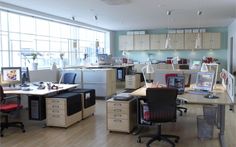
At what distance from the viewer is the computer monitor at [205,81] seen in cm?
438

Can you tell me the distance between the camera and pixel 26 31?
24.7 ft

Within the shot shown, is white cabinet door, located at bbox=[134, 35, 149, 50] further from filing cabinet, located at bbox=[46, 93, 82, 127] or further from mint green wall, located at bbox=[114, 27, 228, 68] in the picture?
filing cabinet, located at bbox=[46, 93, 82, 127]

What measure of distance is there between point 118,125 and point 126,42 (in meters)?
8.99

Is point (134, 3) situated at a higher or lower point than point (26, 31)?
higher

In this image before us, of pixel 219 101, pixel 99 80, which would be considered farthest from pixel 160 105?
pixel 99 80

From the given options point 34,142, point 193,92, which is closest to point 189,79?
point 193,92

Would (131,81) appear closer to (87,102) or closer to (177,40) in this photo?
(177,40)

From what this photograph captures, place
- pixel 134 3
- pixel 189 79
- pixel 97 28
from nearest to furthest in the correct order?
pixel 189 79 → pixel 134 3 → pixel 97 28

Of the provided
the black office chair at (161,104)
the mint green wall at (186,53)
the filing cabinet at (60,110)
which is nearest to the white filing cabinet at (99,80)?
the filing cabinet at (60,110)

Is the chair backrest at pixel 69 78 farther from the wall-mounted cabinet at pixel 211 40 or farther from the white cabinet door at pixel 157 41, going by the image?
the wall-mounted cabinet at pixel 211 40

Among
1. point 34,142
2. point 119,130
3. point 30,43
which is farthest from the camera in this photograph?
point 30,43

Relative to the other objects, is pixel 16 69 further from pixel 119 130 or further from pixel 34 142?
pixel 119 130

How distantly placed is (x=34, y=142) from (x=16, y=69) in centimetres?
220

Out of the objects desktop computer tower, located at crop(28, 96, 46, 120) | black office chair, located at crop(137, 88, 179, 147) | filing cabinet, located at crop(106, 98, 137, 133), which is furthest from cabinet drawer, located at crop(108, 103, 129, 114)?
desktop computer tower, located at crop(28, 96, 46, 120)
